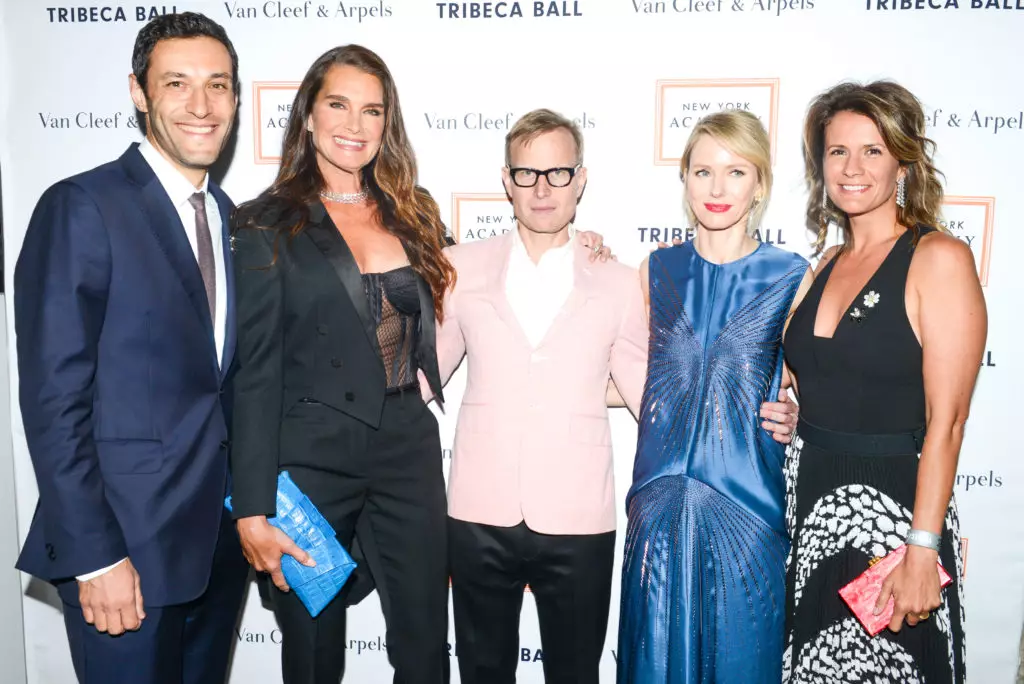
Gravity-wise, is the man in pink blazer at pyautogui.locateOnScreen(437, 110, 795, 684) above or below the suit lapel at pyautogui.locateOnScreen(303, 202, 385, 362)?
below

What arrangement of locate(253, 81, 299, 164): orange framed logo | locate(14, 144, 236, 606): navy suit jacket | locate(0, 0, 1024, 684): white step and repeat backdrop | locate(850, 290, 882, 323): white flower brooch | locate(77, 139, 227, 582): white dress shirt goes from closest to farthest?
locate(14, 144, 236, 606): navy suit jacket
locate(77, 139, 227, 582): white dress shirt
locate(850, 290, 882, 323): white flower brooch
locate(0, 0, 1024, 684): white step and repeat backdrop
locate(253, 81, 299, 164): orange framed logo

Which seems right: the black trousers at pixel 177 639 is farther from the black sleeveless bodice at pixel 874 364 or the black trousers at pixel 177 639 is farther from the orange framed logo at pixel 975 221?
the orange framed logo at pixel 975 221

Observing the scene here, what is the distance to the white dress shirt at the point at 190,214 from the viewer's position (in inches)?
75.1

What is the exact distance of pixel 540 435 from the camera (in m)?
2.20

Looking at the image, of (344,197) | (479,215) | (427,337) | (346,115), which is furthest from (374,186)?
(479,215)

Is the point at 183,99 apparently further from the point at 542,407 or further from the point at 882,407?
the point at 882,407

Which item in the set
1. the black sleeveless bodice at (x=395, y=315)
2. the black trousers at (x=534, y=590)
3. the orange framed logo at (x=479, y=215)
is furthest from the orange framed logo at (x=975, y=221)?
the black sleeveless bodice at (x=395, y=315)

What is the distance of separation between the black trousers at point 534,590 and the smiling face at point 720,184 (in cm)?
102

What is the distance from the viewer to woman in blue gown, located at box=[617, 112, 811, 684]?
81.3 inches

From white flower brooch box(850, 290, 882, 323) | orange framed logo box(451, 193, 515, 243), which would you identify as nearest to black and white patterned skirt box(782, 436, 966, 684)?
white flower brooch box(850, 290, 882, 323)

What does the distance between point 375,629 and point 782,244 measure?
2.26 m

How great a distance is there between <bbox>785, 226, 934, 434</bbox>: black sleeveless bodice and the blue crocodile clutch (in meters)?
1.40

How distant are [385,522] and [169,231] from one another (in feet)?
3.24

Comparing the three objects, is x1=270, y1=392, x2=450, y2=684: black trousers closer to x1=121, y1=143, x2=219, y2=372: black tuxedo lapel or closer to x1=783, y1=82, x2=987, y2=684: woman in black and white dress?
x1=121, y1=143, x2=219, y2=372: black tuxedo lapel
